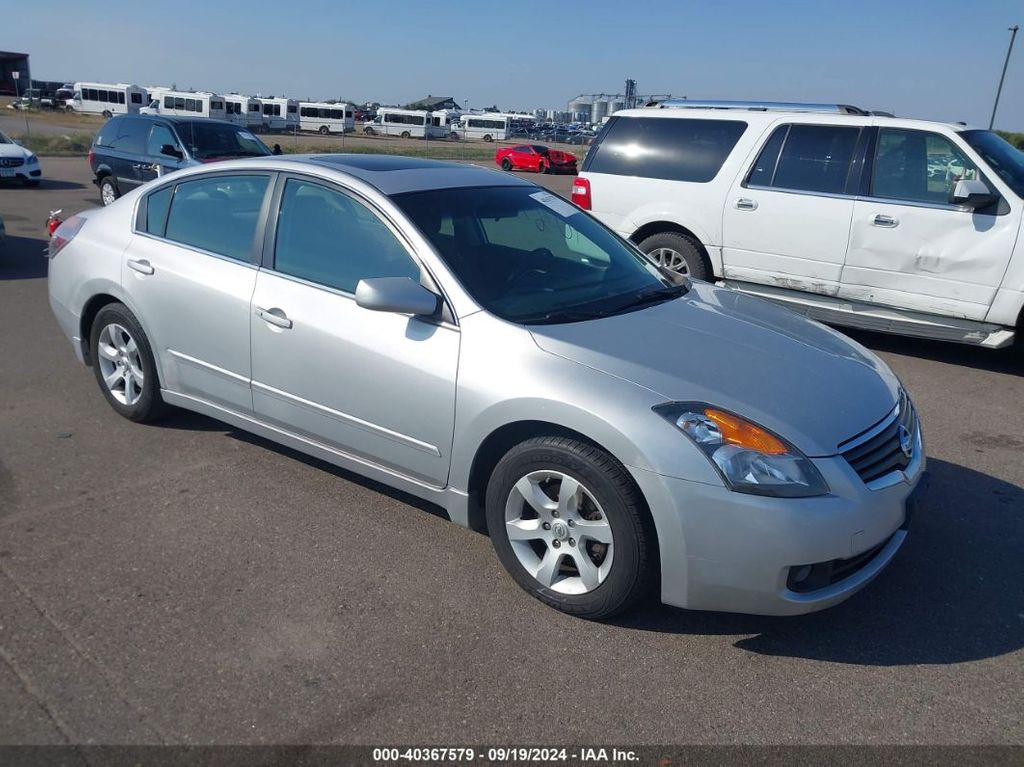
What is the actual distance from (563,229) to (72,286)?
299cm

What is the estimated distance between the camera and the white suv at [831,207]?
7000 millimetres

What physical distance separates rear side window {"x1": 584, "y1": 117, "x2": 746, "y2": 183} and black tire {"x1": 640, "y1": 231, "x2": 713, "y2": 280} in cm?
54

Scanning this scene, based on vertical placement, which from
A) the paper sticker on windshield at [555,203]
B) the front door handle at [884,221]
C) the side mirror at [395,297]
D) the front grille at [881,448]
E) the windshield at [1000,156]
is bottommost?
the front grille at [881,448]

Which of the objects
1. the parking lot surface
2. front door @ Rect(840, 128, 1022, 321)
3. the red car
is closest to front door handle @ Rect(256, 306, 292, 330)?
the parking lot surface

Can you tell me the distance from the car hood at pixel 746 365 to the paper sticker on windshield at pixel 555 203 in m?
0.87

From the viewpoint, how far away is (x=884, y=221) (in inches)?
289

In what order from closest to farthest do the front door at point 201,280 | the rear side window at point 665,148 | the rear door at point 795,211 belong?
the front door at point 201,280 → the rear door at point 795,211 → the rear side window at point 665,148

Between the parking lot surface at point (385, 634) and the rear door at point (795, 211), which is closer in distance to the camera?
the parking lot surface at point (385, 634)

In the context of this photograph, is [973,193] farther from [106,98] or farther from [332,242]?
[106,98]

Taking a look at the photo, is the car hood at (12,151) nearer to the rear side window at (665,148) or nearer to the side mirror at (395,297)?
the rear side window at (665,148)

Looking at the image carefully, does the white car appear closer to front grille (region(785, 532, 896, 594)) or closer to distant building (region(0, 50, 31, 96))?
front grille (region(785, 532, 896, 594))

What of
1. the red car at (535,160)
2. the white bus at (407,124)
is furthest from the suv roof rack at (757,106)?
the white bus at (407,124)

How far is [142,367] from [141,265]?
577 millimetres

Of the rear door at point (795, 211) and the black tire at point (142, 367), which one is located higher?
the rear door at point (795, 211)
